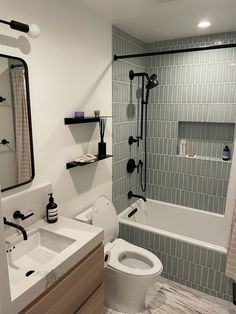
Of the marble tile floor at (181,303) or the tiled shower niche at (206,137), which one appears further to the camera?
the tiled shower niche at (206,137)

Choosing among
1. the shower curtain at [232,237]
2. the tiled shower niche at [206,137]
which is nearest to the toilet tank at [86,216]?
the shower curtain at [232,237]

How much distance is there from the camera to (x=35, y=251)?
1.57 m

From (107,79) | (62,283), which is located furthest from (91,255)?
(107,79)

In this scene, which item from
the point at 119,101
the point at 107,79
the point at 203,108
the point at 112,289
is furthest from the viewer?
the point at 203,108

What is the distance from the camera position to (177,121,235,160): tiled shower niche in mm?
2809

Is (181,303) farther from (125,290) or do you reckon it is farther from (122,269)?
(122,269)

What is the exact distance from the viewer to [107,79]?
90.9 inches

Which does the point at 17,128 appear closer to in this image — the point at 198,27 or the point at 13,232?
the point at 13,232

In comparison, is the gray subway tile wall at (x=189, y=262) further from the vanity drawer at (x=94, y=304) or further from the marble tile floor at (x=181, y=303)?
the vanity drawer at (x=94, y=304)

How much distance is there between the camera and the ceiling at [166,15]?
181 centimetres

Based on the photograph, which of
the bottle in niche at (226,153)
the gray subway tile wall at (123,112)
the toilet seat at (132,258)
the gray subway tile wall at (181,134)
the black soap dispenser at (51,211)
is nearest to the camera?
the black soap dispenser at (51,211)

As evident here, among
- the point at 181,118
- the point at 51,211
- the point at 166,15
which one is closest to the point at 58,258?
the point at 51,211

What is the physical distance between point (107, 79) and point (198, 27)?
108cm

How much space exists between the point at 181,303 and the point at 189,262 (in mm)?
362
